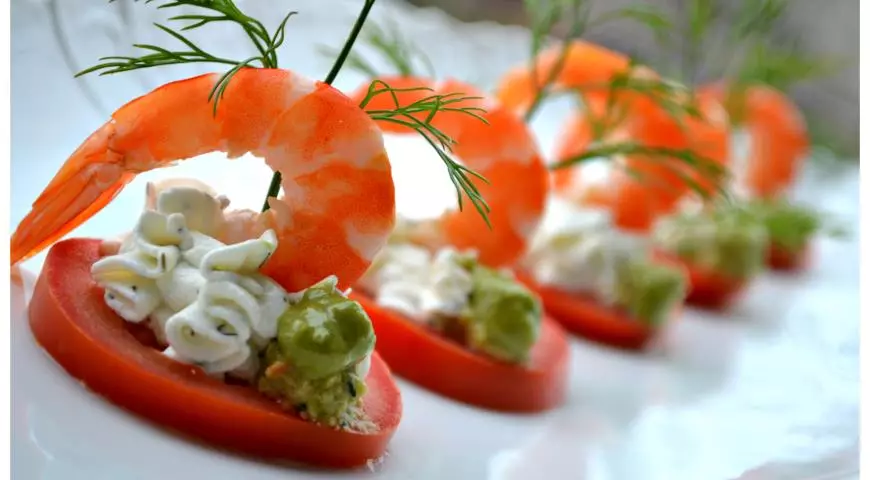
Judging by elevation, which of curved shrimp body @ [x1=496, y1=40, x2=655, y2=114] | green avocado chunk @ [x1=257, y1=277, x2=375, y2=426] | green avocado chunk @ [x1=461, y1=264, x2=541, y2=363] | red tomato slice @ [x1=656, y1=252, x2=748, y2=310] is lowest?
red tomato slice @ [x1=656, y1=252, x2=748, y2=310]

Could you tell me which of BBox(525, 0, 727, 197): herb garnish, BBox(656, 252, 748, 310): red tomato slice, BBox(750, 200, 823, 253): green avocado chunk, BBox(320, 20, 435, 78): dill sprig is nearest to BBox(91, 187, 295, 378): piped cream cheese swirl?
BBox(320, 20, 435, 78): dill sprig

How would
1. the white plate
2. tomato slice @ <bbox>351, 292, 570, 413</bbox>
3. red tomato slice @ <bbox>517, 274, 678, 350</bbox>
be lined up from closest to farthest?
the white plate → tomato slice @ <bbox>351, 292, 570, 413</bbox> → red tomato slice @ <bbox>517, 274, 678, 350</bbox>

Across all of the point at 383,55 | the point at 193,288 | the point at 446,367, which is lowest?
the point at 446,367

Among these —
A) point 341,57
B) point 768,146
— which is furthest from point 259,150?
point 768,146

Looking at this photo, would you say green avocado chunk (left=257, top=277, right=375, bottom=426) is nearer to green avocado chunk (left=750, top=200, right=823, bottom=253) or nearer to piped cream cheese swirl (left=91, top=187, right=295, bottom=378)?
piped cream cheese swirl (left=91, top=187, right=295, bottom=378)

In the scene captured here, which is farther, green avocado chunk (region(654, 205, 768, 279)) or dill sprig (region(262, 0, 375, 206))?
green avocado chunk (region(654, 205, 768, 279))

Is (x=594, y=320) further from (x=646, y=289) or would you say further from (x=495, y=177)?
(x=495, y=177)

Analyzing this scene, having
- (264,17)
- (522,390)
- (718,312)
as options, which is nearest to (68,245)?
(264,17)
